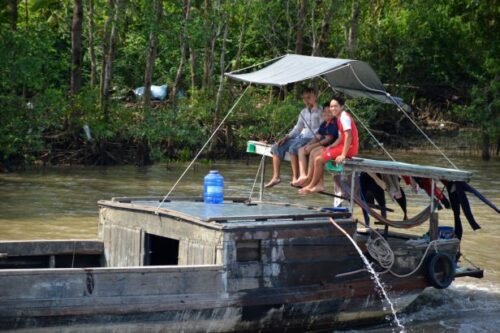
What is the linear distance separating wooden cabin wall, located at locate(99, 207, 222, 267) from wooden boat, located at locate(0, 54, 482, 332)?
1 cm

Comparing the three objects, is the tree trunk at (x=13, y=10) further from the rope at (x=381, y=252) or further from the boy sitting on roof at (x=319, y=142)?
the rope at (x=381, y=252)

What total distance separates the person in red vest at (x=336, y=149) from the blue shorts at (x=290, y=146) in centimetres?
36

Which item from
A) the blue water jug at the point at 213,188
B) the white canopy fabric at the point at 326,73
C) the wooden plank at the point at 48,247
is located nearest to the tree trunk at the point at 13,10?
the white canopy fabric at the point at 326,73

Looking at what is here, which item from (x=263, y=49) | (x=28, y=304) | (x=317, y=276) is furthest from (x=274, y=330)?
(x=263, y=49)

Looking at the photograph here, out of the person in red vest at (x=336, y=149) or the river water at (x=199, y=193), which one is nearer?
the person in red vest at (x=336, y=149)

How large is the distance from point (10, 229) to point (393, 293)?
7888 mm

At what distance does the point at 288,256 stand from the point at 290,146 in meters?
1.99

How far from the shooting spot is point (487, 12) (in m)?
34.1

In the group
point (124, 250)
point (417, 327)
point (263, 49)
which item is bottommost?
point (417, 327)

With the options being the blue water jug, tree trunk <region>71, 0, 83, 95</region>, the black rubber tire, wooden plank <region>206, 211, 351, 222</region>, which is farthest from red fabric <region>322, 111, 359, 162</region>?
tree trunk <region>71, 0, 83, 95</region>

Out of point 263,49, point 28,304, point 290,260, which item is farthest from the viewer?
point 263,49

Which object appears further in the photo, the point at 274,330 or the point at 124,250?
the point at 124,250

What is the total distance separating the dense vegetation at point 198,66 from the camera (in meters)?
26.9

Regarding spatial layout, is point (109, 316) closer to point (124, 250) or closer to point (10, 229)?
point (124, 250)
